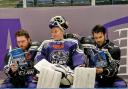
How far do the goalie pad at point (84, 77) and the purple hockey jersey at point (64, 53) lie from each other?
0.28 metres

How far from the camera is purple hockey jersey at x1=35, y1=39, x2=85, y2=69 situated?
4.95 metres

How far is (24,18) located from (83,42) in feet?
3.54

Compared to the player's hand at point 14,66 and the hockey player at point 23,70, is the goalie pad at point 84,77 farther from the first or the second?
the player's hand at point 14,66

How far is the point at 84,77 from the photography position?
4.65 metres

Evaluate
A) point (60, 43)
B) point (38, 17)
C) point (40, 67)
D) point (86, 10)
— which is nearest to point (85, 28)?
point (86, 10)

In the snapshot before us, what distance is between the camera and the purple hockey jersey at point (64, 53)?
195 inches

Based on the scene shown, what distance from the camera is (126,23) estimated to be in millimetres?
5945

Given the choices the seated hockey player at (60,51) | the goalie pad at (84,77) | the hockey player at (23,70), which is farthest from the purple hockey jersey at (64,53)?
the goalie pad at (84,77)

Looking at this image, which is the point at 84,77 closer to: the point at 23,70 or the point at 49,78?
the point at 49,78

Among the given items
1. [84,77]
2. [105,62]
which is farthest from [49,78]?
[105,62]

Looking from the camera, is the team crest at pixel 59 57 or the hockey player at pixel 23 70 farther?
the hockey player at pixel 23 70

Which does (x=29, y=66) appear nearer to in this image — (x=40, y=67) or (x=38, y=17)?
(x=40, y=67)

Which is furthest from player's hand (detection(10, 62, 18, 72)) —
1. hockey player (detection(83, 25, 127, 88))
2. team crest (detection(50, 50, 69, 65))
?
hockey player (detection(83, 25, 127, 88))

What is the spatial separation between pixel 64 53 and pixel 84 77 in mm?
467
